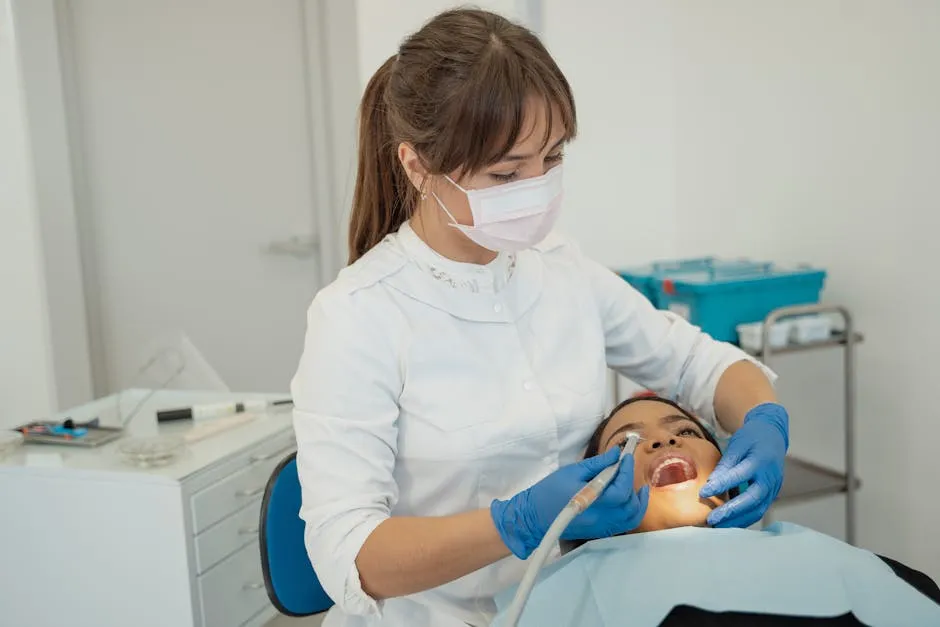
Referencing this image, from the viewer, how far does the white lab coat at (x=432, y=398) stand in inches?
41.5

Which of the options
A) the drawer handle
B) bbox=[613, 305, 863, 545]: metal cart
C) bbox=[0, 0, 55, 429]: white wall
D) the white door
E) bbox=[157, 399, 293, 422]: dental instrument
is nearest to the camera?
the drawer handle

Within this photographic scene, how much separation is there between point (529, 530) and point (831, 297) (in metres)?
1.68

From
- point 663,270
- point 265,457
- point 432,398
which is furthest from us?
point 663,270

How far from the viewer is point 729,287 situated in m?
2.15

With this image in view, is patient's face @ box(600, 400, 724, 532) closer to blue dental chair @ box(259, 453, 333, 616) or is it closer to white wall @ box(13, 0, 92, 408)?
blue dental chair @ box(259, 453, 333, 616)

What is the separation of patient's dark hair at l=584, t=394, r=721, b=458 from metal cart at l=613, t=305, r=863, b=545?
79cm

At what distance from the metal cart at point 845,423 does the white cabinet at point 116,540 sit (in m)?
1.30

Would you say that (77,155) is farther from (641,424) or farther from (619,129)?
(641,424)

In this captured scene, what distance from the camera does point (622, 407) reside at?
1.37 m

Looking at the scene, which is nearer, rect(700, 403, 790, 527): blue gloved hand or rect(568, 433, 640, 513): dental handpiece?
rect(568, 433, 640, 513): dental handpiece

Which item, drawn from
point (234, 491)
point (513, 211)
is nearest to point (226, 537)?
point (234, 491)

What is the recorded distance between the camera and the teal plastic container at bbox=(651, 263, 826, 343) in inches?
84.9

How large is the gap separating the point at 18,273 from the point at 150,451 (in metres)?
1.40

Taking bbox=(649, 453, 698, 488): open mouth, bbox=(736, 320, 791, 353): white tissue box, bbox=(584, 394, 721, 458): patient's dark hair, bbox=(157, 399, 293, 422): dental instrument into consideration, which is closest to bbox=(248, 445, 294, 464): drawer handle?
bbox=(157, 399, 293, 422): dental instrument
